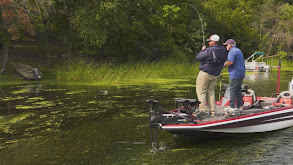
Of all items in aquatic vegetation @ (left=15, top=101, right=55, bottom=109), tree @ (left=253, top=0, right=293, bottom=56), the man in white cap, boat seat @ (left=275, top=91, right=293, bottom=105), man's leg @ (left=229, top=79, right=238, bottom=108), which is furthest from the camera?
tree @ (left=253, top=0, right=293, bottom=56)

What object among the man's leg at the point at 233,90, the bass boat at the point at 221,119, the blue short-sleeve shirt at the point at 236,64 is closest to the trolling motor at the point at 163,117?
the bass boat at the point at 221,119

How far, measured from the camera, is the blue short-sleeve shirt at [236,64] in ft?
29.9

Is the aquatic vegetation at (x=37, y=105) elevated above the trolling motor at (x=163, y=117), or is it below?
below

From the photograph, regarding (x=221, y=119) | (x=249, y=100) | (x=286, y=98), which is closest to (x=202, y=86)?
(x=221, y=119)

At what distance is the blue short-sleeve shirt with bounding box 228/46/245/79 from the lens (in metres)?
9.11

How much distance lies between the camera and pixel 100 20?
2795 centimetres

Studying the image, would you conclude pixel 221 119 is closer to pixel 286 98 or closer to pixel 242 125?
pixel 242 125

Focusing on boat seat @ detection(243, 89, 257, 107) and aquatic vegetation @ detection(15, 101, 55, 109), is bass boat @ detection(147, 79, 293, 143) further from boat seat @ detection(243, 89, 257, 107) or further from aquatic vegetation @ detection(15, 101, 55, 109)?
aquatic vegetation @ detection(15, 101, 55, 109)

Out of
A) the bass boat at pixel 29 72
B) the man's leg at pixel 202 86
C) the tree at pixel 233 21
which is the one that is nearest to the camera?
the man's leg at pixel 202 86

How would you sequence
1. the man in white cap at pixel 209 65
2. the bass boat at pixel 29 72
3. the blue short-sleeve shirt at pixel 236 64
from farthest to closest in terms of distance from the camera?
1. the bass boat at pixel 29 72
2. the blue short-sleeve shirt at pixel 236 64
3. the man in white cap at pixel 209 65

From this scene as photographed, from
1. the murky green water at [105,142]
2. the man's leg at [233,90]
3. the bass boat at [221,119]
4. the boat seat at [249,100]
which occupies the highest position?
the man's leg at [233,90]

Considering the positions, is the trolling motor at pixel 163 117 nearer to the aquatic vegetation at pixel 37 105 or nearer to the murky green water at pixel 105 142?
the murky green water at pixel 105 142

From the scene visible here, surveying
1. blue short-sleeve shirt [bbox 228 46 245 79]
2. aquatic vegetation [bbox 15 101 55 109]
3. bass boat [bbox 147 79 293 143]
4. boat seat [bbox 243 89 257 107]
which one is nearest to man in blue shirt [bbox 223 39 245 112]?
blue short-sleeve shirt [bbox 228 46 245 79]

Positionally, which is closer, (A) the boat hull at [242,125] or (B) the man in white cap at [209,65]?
(A) the boat hull at [242,125]
